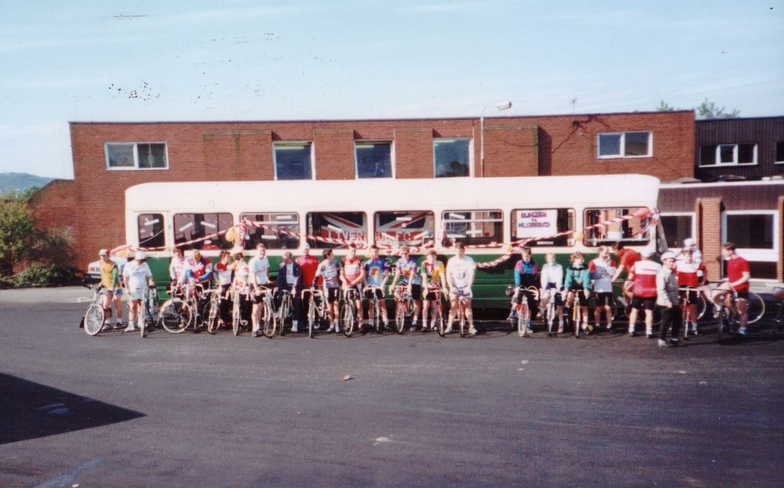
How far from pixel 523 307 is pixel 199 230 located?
7447 millimetres

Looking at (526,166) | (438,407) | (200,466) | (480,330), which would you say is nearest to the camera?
(200,466)

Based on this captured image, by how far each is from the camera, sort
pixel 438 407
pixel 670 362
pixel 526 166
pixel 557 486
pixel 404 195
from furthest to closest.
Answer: pixel 526 166, pixel 404 195, pixel 670 362, pixel 438 407, pixel 557 486

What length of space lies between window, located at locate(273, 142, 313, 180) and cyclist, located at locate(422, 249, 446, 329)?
501 inches

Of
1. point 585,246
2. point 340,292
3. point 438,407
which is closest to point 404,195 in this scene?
point 340,292

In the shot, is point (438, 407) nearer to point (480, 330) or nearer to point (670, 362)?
point (670, 362)

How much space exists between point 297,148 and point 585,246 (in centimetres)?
1424

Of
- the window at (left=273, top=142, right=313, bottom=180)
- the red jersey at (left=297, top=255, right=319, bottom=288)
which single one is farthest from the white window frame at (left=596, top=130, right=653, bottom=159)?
the red jersey at (left=297, top=255, right=319, bottom=288)

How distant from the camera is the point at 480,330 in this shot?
12703mm

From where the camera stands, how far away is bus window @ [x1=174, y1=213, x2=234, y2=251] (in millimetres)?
14133

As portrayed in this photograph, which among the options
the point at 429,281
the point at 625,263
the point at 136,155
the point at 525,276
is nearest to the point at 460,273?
the point at 429,281

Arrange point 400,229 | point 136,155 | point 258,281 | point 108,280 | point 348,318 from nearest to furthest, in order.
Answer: point 348,318, point 258,281, point 108,280, point 400,229, point 136,155

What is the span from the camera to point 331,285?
12633 mm

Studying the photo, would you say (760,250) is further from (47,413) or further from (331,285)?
(47,413)

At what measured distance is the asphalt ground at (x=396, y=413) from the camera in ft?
18.4
